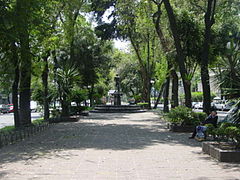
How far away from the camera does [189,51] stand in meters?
23.2

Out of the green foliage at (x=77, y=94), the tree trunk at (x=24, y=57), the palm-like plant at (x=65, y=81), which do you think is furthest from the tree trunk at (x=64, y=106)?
the tree trunk at (x=24, y=57)

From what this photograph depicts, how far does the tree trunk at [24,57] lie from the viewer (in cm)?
1410

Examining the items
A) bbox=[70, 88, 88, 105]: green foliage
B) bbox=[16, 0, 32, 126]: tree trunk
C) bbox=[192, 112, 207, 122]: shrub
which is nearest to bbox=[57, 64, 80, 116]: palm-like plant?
bbox=[70, 88, 88, 105]: green foliage

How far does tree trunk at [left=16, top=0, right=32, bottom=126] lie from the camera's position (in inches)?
555

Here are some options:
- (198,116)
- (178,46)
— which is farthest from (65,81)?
(198,116)

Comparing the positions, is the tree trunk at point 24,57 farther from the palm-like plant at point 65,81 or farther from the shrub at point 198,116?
the shrub at point 198,116

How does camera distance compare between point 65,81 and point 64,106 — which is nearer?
point 65,81

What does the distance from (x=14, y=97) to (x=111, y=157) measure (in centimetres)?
897

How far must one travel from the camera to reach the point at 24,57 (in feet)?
51.4

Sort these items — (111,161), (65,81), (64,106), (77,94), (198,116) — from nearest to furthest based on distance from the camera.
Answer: (111,161) < (198,116) < (65,81) < (64,106) < (77,94)

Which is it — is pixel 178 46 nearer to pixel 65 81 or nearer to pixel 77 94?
pixel 65 81

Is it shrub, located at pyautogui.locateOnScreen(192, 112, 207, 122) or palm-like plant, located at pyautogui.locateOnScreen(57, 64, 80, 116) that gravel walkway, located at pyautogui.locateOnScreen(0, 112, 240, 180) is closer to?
shrub, located at pyautogui.locateOnScreen(192, 112, 207, 122)

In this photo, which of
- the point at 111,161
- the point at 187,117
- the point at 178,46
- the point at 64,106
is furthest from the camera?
the point at 64,106

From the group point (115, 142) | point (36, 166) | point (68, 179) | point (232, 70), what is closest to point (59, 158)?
point (36, 166)
